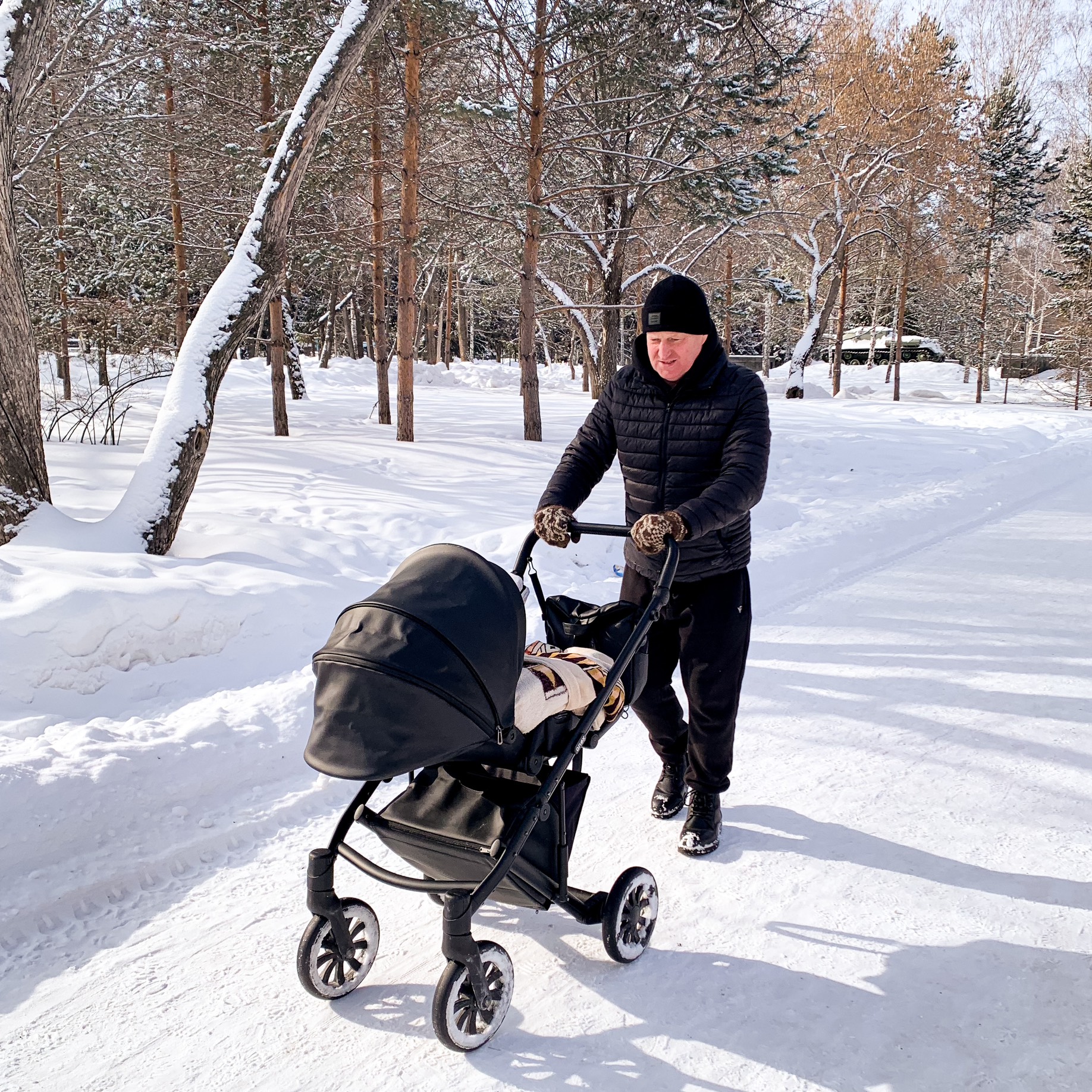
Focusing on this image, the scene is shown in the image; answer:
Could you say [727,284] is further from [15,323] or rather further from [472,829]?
[472,829]

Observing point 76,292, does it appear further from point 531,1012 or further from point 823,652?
point 531,1012

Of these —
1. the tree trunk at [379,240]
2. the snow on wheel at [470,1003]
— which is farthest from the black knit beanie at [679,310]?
the tree trunk at [379,240]

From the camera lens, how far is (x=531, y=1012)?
8.18 ft

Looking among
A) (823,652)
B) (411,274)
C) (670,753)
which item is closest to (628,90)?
(411,274)

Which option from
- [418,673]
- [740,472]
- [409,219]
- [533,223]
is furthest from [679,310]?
[533,223]

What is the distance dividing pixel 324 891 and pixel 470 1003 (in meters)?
0.48

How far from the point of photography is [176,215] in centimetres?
1484

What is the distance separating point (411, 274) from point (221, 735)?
9.99 metres

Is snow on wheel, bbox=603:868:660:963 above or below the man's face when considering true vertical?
below

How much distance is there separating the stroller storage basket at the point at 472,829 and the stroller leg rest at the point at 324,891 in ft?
0.47

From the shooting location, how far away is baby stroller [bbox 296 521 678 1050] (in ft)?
6.79

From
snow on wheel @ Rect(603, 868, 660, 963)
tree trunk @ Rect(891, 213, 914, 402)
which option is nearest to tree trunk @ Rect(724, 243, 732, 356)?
tree trunk @ Rect(891, 213, 914, 402)

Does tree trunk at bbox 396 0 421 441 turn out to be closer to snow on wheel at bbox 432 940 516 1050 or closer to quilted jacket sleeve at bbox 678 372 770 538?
quilted jacket sleeve at bbox 678 372 770 538

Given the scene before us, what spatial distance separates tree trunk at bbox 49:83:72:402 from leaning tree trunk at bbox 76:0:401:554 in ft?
37.9
